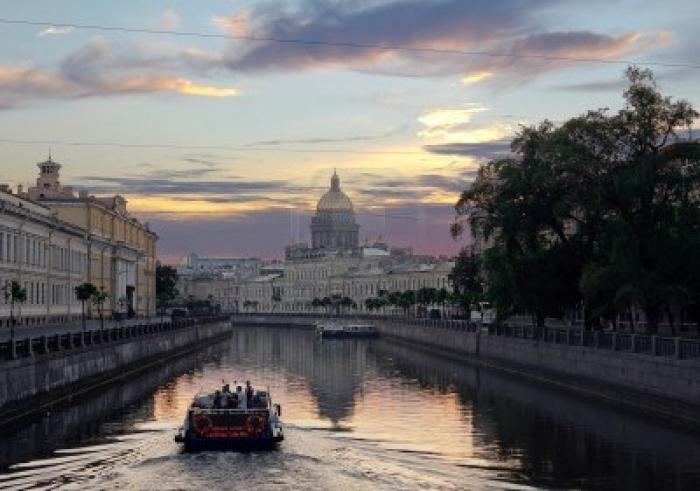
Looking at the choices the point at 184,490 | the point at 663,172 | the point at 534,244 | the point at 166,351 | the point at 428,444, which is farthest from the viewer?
the point at 166,351

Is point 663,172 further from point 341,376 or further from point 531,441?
point 341,376

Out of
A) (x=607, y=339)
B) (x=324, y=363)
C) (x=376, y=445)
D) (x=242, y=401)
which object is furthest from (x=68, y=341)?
(x=324, y=363)

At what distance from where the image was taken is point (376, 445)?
44594mm

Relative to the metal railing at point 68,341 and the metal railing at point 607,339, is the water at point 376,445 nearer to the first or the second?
the metal railing at point 68,341

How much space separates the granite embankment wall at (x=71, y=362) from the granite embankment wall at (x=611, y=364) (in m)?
26.5

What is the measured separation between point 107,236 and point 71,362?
8406cm

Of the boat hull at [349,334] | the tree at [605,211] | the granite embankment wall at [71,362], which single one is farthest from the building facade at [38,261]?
the boat hull at [349,334]

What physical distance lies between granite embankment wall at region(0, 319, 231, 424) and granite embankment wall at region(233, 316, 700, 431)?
86.9 feet

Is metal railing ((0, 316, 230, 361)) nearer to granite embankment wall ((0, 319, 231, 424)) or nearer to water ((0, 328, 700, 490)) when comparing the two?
granite embankment wall ((0, 319, 231, 424))

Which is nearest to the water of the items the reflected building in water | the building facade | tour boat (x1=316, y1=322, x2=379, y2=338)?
the reflected building in water

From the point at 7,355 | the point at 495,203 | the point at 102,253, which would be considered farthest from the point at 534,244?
the point at 102,253

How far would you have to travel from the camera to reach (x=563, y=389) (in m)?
68.4

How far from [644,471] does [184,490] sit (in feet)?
50.8

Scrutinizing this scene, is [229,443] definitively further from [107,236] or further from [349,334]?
[349,334]
